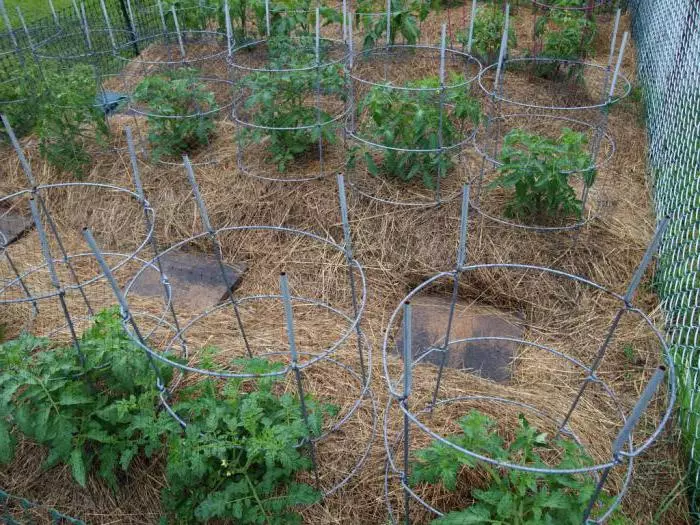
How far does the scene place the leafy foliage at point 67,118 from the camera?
4.01 meters

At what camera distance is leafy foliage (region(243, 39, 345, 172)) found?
3756 mm

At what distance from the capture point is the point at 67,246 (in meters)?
3.86

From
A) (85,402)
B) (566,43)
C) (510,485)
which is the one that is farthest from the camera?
(566,43)

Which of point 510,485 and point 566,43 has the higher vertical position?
point 566,43

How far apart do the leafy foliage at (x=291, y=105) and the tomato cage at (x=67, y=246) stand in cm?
105

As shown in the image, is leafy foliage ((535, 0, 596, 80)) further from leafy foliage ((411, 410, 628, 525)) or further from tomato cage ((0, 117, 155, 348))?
leafy foliage ((411, 410, 628, 525))

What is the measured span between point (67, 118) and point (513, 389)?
12.6 feet

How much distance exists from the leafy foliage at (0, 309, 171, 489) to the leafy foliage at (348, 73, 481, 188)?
210 centimetres

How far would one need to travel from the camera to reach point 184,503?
215 centimetres

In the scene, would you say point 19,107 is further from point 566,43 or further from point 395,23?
point 566,43

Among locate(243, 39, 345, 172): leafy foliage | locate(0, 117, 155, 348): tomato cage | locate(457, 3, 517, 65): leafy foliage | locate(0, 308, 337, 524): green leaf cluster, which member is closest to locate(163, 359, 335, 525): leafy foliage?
locate(0, 308, 337, 524): green leaf cluster

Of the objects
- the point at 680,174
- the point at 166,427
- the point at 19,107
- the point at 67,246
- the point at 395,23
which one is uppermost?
the point at 395,23

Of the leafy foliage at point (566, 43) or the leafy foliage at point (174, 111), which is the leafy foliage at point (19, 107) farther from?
the leafy foliage at point (566, 43)

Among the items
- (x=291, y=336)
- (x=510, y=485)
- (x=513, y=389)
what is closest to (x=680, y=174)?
(x=513, y=389)
